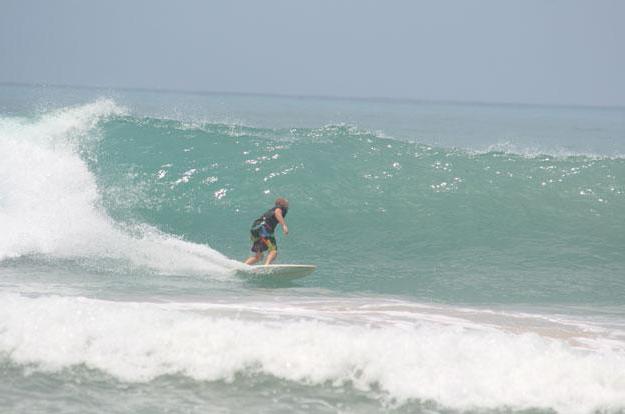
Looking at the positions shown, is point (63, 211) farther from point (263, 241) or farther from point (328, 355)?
point (328, 355)

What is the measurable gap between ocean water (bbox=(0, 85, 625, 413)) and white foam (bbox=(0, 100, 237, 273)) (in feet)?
0.21

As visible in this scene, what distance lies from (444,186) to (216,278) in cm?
763

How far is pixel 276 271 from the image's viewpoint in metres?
11.6

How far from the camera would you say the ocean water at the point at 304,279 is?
6840 mm

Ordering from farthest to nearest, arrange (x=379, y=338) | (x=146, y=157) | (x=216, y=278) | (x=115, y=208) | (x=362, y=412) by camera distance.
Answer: (x=146, y=157) → (x=115, y=208) → (x=216, y=278) → (x=379, y=338) → (x=362, y=412)

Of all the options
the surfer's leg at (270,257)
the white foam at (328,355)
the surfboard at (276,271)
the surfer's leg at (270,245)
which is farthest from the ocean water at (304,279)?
the surfer's leg at (270,245)

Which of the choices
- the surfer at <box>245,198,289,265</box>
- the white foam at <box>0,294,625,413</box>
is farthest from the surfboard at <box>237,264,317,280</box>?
the white foam at <box>0,294,625,413</box>

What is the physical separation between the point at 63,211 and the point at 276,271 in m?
5.50

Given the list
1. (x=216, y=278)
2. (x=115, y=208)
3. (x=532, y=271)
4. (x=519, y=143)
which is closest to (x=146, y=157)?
(x=115, y=208)

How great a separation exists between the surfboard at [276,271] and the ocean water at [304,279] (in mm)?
189

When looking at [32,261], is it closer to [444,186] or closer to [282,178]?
[282,178]

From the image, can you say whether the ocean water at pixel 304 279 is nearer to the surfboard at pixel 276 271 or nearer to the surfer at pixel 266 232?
the surfboard at pixel 276 271

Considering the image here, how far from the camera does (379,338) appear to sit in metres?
7.56

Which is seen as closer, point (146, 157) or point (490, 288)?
point (490, 288)
